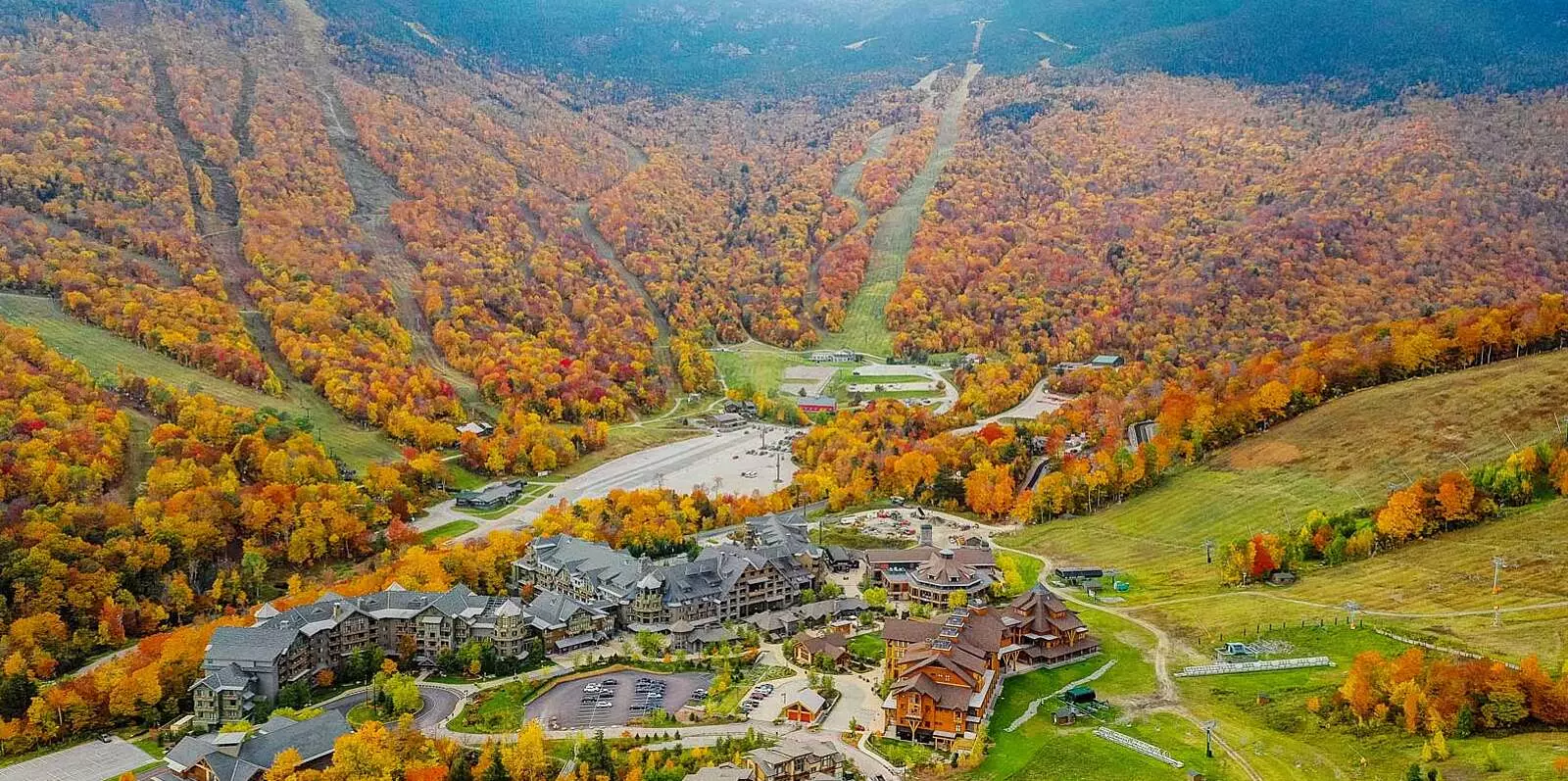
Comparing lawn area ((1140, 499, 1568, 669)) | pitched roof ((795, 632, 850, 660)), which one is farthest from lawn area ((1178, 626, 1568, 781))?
pitched roof ((795, 632, 850, 660))

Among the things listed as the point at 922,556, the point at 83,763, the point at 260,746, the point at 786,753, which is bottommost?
the point at 83,763

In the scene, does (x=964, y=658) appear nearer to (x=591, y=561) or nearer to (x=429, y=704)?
(x=429, y=704)

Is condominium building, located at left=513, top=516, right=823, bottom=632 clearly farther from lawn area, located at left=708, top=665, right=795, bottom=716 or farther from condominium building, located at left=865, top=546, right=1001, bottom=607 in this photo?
lawn area, located at left=708, top=665, right=795, bottom=716

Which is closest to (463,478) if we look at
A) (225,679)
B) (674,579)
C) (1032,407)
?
(674,579)

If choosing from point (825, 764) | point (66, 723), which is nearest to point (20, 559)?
point (66, 723)

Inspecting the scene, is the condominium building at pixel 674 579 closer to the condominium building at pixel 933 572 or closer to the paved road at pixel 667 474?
the condominium building at pixel 933 572

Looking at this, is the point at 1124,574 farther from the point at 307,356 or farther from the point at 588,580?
the point at 307,356

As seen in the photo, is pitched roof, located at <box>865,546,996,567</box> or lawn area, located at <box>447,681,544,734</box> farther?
pitched roof, located at <box>865,546,996,567</box>
